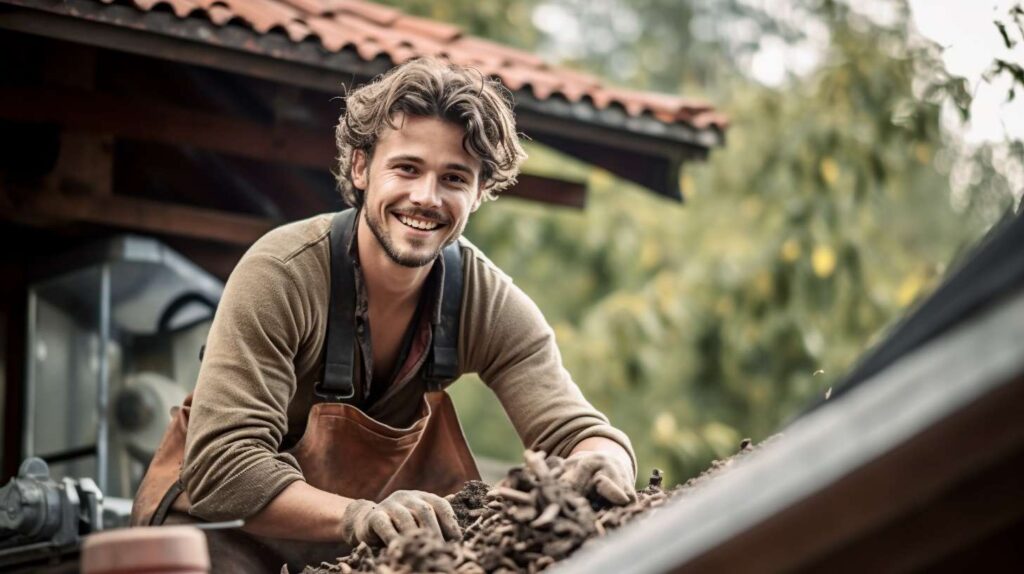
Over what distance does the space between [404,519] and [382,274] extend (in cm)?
93

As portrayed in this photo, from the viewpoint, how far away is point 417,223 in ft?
11.5

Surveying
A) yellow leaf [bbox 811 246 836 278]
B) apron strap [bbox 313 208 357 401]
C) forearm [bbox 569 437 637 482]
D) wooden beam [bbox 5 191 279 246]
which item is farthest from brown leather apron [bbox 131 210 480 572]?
yellow leaf [bbox 811 246 836 278]

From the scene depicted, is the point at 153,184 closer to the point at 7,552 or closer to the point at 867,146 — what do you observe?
the point at 7,552

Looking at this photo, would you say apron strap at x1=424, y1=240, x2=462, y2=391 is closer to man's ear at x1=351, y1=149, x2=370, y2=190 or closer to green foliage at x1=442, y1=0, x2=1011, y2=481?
man's ear at x1=351, y1=149, x2=370, y2=190

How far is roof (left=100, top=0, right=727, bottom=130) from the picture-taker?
16.0ft

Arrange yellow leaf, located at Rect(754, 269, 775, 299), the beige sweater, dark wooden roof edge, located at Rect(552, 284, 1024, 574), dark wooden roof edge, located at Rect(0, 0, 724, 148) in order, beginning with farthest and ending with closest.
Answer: yellow leaf, located at Rect(754, 269, 775, 299)
dark wooden roof edge, located at Rect(0, 0, 724, 148)
the beige sweater
dark wooden roof edge, located at Rect(552, 284, 1024, 574)

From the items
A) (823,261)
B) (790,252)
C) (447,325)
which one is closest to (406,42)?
(447,325)

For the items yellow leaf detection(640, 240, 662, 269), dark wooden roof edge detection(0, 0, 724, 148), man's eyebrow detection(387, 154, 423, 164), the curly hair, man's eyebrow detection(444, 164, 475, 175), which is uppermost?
yellow leaf detection(640, 240, 662, 269)

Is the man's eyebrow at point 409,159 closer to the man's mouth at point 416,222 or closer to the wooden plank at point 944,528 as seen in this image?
the man's mouth at point 416,222

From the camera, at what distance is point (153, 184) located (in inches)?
257

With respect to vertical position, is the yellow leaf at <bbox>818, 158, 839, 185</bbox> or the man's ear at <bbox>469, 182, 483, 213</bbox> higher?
the yellow leaf at <bbox>818, 158, 839, 185</bbox>

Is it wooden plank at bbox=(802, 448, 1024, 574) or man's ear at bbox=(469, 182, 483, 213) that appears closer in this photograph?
wooden plank at bbox=(802, 448, 1024, 574)

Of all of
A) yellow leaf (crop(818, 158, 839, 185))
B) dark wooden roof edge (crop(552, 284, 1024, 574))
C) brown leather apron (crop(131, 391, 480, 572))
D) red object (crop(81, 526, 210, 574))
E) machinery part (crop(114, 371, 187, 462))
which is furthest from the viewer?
yellow leaf (crop(818, 158, 839, 185))

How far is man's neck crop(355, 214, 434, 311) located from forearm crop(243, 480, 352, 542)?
0.60 meters
